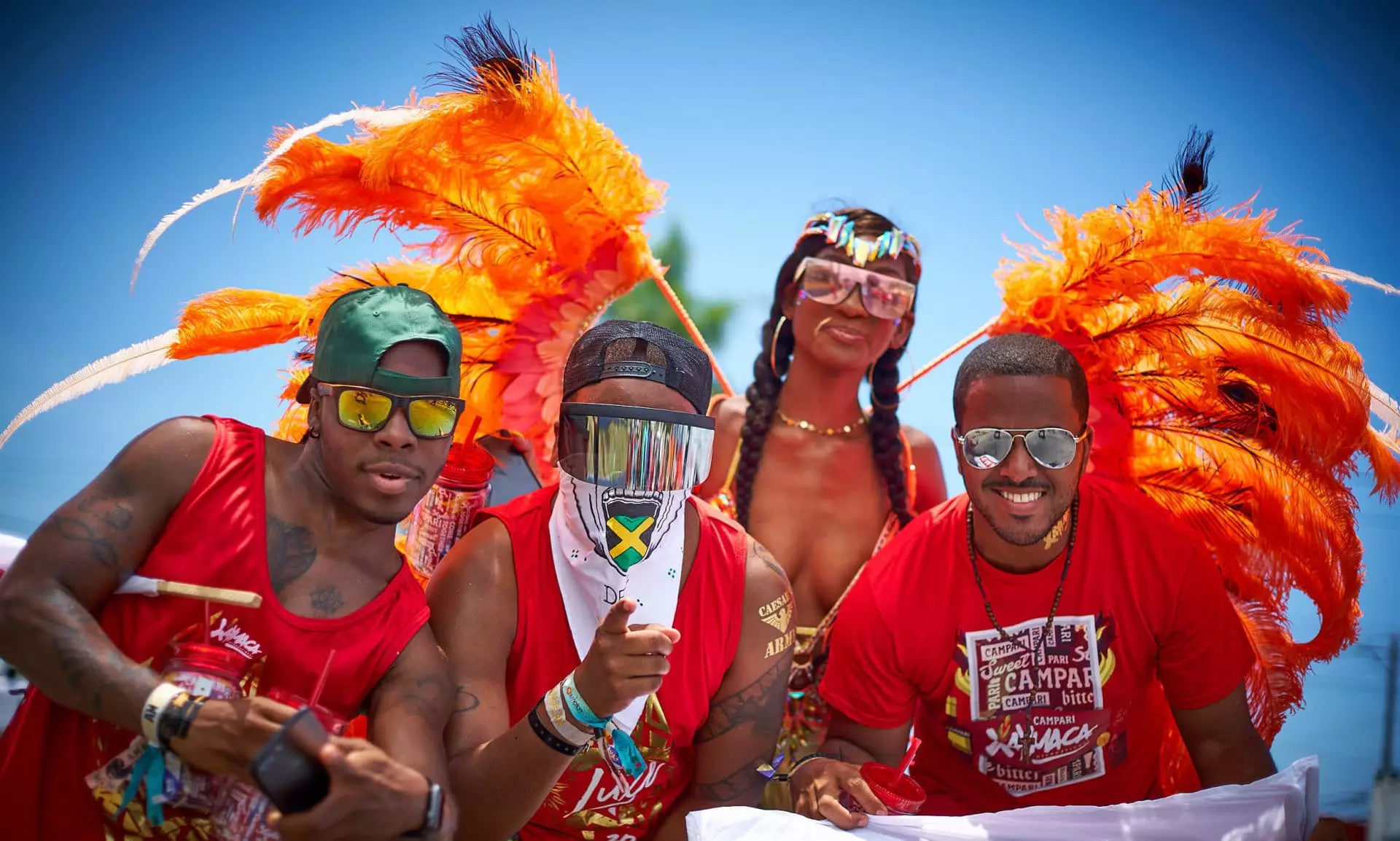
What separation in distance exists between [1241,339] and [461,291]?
257 cm

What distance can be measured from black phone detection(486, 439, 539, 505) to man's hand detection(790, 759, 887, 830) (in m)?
1.31

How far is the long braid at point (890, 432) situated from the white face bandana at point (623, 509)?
4.53 feet

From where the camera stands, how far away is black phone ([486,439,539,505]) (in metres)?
3.55

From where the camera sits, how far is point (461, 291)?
3.67 meters

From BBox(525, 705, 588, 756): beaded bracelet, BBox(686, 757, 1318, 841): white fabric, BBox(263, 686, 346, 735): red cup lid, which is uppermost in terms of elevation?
BBox(263, 686, 346, 735): red cup lid

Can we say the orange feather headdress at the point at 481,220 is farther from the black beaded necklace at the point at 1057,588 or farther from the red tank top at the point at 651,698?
the black beaded necklace at the point at 1057,588

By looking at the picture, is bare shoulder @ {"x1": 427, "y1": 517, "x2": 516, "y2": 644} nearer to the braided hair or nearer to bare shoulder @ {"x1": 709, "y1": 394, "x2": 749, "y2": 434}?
the braided hair

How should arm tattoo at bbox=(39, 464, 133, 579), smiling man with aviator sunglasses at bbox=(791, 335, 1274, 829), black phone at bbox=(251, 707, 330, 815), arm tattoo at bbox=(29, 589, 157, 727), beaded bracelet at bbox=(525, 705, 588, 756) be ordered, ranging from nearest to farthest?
black phone at bbox=(251, 707, 330, 815) → arm tattoo at bbox=(29, 589, 157, 727) → arm tattoo at bbox=(39, 464, 133, 579) → beaded bracelet at bbox=(525, 705, 588, 756) → smiling man with aviator sunglasses at bbox=(791, 335, 1274, 829)

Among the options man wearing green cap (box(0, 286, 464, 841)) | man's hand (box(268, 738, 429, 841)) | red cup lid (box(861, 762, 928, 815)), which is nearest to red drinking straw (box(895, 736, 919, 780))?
red cup lid (box(861, 762, 928, 815))

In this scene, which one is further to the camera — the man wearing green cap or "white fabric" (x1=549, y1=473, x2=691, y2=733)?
"white fabric" (x1=549, y1=473, x2=691, y2=733)

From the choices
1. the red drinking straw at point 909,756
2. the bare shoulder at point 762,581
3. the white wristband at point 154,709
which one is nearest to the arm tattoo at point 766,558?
the bare shoulder at point 762,581

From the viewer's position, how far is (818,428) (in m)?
4.05

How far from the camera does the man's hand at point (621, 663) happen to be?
2.23m

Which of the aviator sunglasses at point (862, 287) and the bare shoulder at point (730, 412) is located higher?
the aviator sunglasses at point (862, 287)
